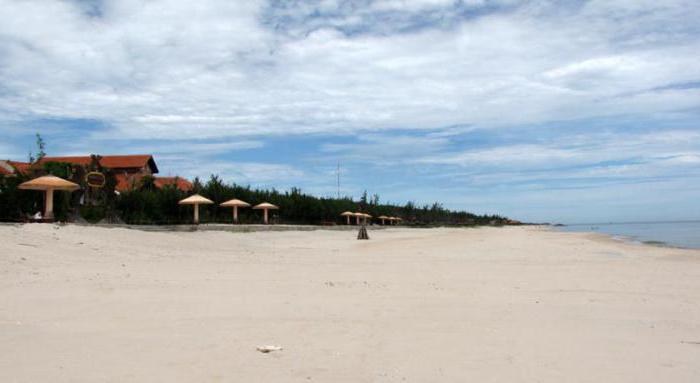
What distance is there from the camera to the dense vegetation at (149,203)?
64.0ft

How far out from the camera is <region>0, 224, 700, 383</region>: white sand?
138 inches

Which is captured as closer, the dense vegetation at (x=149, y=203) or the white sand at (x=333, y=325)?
the white sand at (x=333, y=325)

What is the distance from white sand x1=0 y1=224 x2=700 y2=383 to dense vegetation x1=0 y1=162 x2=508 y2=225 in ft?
39.3

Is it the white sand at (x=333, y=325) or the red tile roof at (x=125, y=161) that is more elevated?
the red tile roof at (x=125, y=161)

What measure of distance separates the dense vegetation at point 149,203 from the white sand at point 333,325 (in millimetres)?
11989

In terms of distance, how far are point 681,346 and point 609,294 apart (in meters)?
2.80

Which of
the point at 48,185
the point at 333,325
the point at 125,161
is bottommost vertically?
the point at 333,325

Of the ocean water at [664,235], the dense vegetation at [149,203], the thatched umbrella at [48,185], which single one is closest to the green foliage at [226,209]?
the dense vegetation at [149,203]

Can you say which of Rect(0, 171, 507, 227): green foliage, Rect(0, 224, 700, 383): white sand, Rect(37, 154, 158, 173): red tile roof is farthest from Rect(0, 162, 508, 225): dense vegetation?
Rect(37, 154, 158, 173): red tile roof

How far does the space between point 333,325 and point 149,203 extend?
22.6 m

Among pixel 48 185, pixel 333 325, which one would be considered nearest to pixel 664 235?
pixel 48 185

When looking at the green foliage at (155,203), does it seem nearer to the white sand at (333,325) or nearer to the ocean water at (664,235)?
the white sand at (333,325)

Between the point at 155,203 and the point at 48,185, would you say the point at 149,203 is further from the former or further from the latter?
the point at 48,185

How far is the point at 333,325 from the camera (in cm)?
477
